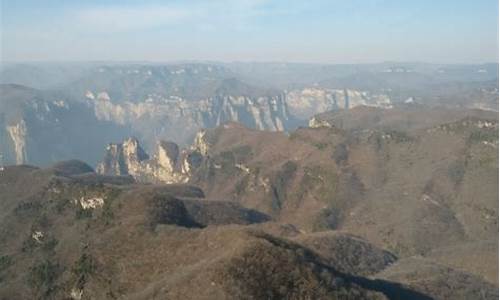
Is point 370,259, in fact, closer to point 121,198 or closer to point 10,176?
point 121,198

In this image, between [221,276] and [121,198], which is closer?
[221,276]

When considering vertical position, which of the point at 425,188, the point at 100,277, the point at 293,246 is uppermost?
the point at 293,246

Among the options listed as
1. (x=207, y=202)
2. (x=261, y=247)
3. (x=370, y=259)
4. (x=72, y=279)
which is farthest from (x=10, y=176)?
(x=261, y=247)

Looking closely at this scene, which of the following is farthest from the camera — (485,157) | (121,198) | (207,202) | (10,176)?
(485,157)

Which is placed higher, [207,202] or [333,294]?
[333,294]

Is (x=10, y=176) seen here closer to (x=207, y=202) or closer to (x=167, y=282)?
(x=207, y=202)

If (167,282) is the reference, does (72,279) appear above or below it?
below

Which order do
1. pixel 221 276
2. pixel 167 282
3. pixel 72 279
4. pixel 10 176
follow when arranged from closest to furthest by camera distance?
pixel 221 276 → pixel 167 282 → pixel 72 279 → pixel 10 176

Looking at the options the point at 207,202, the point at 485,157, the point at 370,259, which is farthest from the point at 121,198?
the point at 485,157

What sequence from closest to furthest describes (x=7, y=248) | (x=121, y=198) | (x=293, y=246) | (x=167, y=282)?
1. (x=167, y=282)
2. (x=293, y=246)
3. (x=121, y=198)
4. (x=7, y=248)
